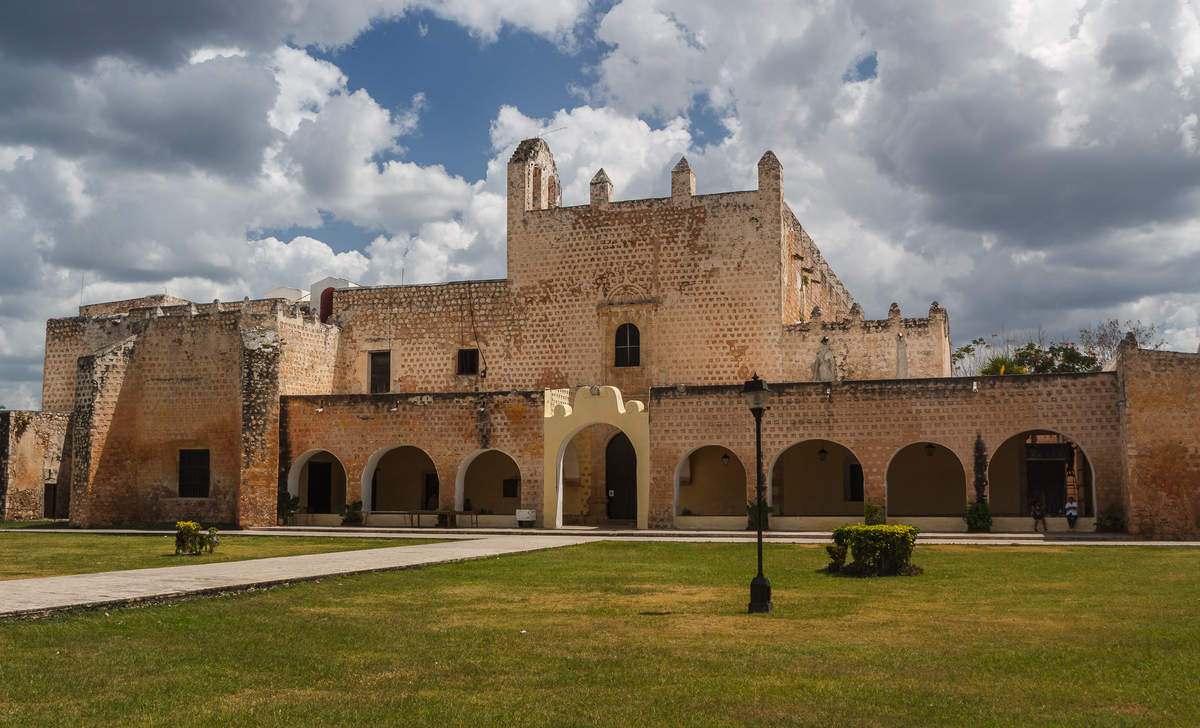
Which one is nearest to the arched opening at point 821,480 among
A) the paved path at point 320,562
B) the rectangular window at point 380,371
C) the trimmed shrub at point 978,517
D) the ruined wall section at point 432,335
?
the paved path at point 320,562

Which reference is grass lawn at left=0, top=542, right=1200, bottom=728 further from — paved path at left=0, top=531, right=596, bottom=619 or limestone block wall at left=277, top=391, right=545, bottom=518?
limestone block wall at left=277, top=391, right=545, bottom=518

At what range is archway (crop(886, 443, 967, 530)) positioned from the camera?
2311cm

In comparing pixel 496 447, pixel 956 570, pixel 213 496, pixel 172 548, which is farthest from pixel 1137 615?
pixel 213 496

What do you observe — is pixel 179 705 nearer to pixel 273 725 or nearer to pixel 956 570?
pixel 273 725

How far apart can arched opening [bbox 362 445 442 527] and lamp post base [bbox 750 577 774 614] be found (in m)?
18.3

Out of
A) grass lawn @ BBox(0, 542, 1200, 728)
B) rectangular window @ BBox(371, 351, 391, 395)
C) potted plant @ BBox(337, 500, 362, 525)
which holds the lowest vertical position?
potted plant @ BBox(337, 500, 362, 525)

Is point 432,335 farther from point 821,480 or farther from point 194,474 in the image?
point 821,480

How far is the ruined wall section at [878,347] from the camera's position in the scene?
23312 mm

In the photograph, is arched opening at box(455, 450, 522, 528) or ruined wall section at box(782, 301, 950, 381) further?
arched opening at box(455, 450, 522, 528)

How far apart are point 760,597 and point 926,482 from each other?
15.8 metres

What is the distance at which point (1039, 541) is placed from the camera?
1691cm

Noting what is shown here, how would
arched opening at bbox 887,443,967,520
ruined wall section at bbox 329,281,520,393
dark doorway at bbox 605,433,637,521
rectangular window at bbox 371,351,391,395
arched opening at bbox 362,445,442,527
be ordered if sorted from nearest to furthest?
arched opening at bbox 887,443,967,520 < dark doorway at bbox 605,433,637,521 < ruined wall section at bbox 329,281,520,393 < arched opening at bbox 362,445,442,527 < rectangular window at bbox 371,351,391,395

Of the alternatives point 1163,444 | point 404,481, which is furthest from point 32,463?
point 1163,444

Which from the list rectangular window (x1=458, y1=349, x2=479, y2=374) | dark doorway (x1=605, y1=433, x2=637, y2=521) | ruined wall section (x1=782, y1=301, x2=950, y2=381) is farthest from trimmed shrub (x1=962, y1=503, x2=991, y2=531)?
rectangular window (x1=458, y1=349, x2=479, y2=374)
